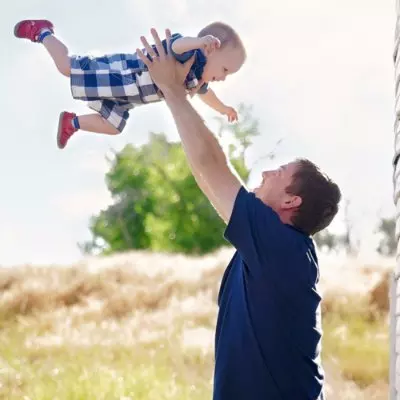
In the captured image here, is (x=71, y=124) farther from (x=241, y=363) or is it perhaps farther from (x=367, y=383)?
(x=367, y=383)

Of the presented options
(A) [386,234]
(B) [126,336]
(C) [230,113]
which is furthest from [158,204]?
(C) [230,113]

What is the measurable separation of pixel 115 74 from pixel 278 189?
78 cm

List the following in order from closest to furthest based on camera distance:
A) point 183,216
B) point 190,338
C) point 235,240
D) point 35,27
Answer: point 235,240, point 35,27, point 190,338, point 183,216

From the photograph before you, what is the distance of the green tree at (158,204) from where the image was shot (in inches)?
493

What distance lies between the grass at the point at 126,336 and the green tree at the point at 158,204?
4714 mm

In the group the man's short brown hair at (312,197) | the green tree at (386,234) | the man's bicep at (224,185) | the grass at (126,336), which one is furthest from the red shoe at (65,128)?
the green tree at (386,234)

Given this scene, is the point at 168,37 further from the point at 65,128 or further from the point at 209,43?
the point at 65,128

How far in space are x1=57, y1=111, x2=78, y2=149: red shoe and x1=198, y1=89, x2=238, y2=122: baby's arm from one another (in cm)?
49

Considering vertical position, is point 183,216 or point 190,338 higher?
point 183,216

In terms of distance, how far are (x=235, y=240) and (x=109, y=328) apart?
4713mm

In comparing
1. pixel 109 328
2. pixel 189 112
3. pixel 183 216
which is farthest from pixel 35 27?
pixel 183 216

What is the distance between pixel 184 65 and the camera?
2.37 m

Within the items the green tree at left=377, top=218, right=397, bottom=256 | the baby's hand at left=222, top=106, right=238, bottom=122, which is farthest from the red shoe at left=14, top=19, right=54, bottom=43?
the green tree at left=377, top=218, right=397, bottom=256

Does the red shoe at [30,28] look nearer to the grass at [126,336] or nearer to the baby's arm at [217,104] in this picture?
the baby's arm at [217,104]
